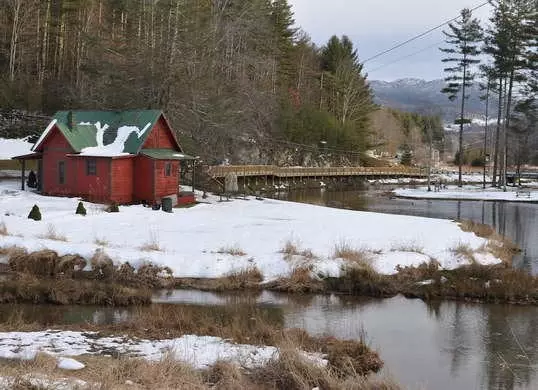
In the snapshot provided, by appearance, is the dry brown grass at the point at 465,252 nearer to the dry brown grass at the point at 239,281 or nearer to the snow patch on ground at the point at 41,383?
the dry brown grass at the point at 239,281

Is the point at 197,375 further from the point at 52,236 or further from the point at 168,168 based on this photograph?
the point at 168,168

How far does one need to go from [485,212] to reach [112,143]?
22.3 meters

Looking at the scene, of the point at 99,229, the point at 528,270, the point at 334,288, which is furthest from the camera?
the point at 99,229

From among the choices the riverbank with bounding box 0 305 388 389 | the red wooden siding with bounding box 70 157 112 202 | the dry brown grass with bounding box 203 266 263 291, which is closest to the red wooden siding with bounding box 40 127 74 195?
the red wooden siding with bounding box 70 157 112 202

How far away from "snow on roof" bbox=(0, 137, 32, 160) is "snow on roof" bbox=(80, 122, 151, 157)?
1208 centimetres

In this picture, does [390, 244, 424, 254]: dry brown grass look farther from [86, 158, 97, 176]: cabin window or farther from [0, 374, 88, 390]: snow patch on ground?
[86, 158, 97, 176]: cabin window

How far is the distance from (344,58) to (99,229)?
203 feet

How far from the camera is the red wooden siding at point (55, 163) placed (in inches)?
1157

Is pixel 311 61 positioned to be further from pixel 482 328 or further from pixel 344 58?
pixel 482 328

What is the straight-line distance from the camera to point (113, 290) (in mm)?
14516

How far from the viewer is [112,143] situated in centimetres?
2986

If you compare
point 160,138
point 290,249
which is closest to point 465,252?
point 290,249

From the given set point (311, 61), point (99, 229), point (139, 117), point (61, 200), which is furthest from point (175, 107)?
point (311, 61)

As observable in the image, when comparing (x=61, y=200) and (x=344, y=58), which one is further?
(x=344, y=58)
